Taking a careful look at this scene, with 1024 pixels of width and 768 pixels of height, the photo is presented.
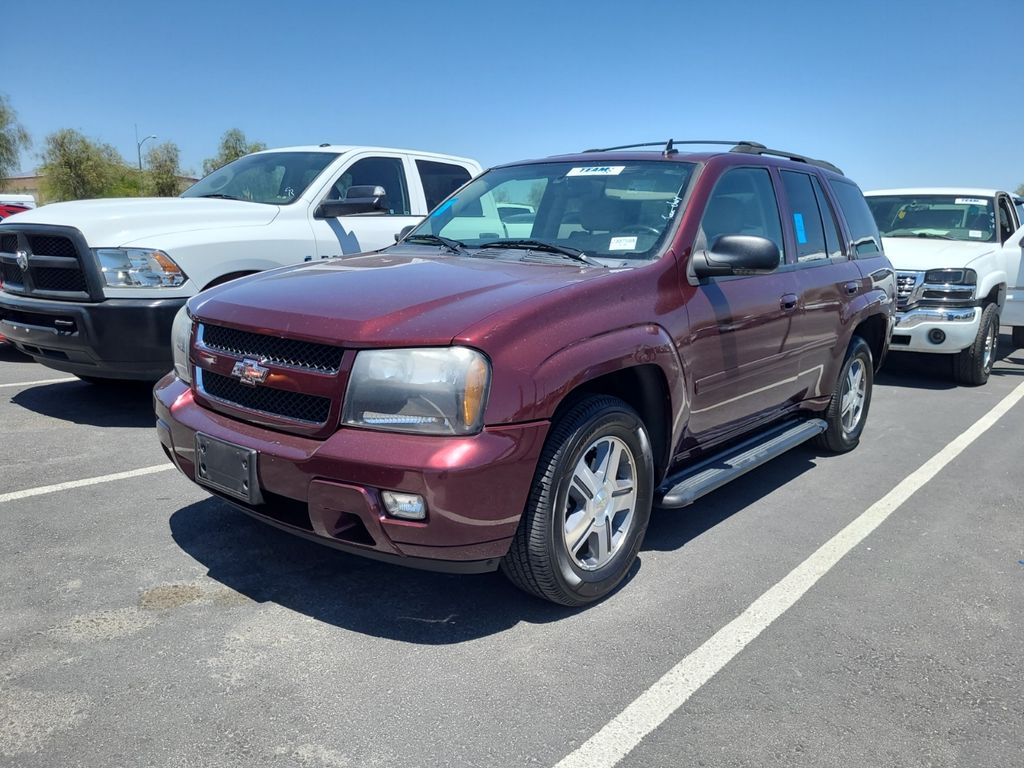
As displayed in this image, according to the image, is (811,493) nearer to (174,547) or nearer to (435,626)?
(435,626)

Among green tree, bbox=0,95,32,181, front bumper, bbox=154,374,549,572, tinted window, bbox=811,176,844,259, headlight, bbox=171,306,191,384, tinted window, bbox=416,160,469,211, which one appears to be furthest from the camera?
green tree, bbox=0,95,32,181

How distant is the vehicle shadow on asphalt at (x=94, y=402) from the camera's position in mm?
5824

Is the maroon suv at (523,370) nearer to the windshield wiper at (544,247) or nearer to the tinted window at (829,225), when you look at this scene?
the windshield wiper at (544,247)

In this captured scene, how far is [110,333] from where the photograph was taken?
525 cm

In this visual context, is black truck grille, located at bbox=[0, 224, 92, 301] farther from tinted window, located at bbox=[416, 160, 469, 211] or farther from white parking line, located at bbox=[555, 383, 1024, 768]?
white parking line, located at bbox=[555, 383, 1024, 768]

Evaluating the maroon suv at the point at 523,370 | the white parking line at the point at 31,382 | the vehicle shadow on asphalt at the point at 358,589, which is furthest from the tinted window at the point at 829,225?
the white parking line at the point at 31,382

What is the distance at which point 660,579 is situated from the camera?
3.69m

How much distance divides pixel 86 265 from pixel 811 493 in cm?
465

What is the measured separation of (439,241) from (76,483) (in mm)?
2339

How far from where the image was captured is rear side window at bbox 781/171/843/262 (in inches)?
191

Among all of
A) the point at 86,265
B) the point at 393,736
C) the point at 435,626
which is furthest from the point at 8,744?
the point at 86,265

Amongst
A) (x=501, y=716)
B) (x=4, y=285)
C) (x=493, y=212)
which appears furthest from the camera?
(x=4, y=285)

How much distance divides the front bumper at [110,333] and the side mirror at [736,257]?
3.36 meters

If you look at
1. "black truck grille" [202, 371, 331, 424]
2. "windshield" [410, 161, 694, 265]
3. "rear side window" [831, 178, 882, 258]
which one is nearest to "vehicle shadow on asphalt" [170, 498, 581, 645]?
"black truck grille" [202, 371, 331, 424]
